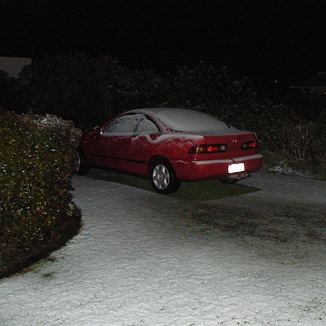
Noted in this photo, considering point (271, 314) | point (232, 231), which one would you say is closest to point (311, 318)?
point (271, 314)

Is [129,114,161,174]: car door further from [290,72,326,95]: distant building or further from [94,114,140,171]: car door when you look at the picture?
[290,72,326,95]: distant building

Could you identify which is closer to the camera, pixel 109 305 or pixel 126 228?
pixel 109 305

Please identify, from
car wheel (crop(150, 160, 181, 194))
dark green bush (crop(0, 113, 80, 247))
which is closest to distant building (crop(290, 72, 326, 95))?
car wheel (crop(150, 160, 181, 194))

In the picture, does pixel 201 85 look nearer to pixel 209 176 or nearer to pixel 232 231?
pixel 209 176

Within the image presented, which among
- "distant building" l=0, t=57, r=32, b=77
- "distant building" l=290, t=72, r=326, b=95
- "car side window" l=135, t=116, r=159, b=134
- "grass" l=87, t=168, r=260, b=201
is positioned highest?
"distant building" l=290, t=72, r=326, b=95

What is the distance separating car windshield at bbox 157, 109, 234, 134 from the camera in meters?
8.84

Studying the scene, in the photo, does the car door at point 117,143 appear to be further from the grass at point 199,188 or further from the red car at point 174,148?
the grass at point 199,188

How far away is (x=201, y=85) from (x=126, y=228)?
32.6 ft

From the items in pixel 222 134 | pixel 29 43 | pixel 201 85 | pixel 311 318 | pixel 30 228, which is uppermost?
pixel 29 43

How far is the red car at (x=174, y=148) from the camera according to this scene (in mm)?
8312

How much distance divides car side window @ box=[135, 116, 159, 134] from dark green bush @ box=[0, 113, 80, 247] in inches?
130

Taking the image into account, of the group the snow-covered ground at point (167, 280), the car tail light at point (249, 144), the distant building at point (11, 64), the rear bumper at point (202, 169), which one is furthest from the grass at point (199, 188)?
the distant building at point (11, 64)

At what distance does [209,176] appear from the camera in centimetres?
840

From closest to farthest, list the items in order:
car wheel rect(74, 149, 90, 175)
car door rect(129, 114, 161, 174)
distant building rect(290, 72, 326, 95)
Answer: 1. car door rect(129, 114, 161, 174)
2. car wheel rect(74, 149, 90, 175)
3. distant building rect(290, 72, 326, 95)
